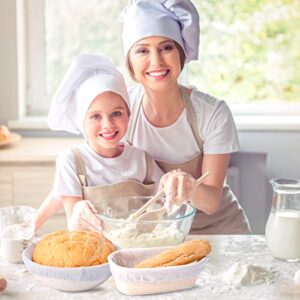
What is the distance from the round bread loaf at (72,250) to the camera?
145 centimetres

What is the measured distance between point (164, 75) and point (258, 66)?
134cm

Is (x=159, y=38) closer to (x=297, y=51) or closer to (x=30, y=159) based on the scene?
(x=30, y=159)

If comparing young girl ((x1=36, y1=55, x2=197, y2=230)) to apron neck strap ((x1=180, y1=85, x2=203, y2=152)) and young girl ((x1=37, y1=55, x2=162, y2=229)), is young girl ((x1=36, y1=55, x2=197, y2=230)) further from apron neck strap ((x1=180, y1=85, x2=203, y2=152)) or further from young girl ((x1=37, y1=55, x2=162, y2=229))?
apron neck strap ((x1=180, y1=85, x2=203, y2=152))

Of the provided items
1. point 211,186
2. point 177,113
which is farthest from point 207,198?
point 177,113

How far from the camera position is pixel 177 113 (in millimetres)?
2156

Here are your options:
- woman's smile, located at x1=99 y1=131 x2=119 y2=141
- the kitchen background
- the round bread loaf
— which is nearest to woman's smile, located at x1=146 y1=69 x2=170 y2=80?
woman's smile, located at x1=99 y1=131 x2=119 y2=141

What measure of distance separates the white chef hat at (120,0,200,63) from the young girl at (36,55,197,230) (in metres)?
0.14

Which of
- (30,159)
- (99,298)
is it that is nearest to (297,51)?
(30,159)

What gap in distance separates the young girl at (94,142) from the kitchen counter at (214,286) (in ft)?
1.22

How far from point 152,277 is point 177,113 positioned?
82 cm

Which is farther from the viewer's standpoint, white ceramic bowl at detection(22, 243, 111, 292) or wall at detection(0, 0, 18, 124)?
wall at detection(0, 0, 18, 124)

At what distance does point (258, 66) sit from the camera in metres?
3.29

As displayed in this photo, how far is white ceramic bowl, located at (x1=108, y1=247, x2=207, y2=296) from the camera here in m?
1.42

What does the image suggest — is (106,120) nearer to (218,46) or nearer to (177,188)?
(177,188)
